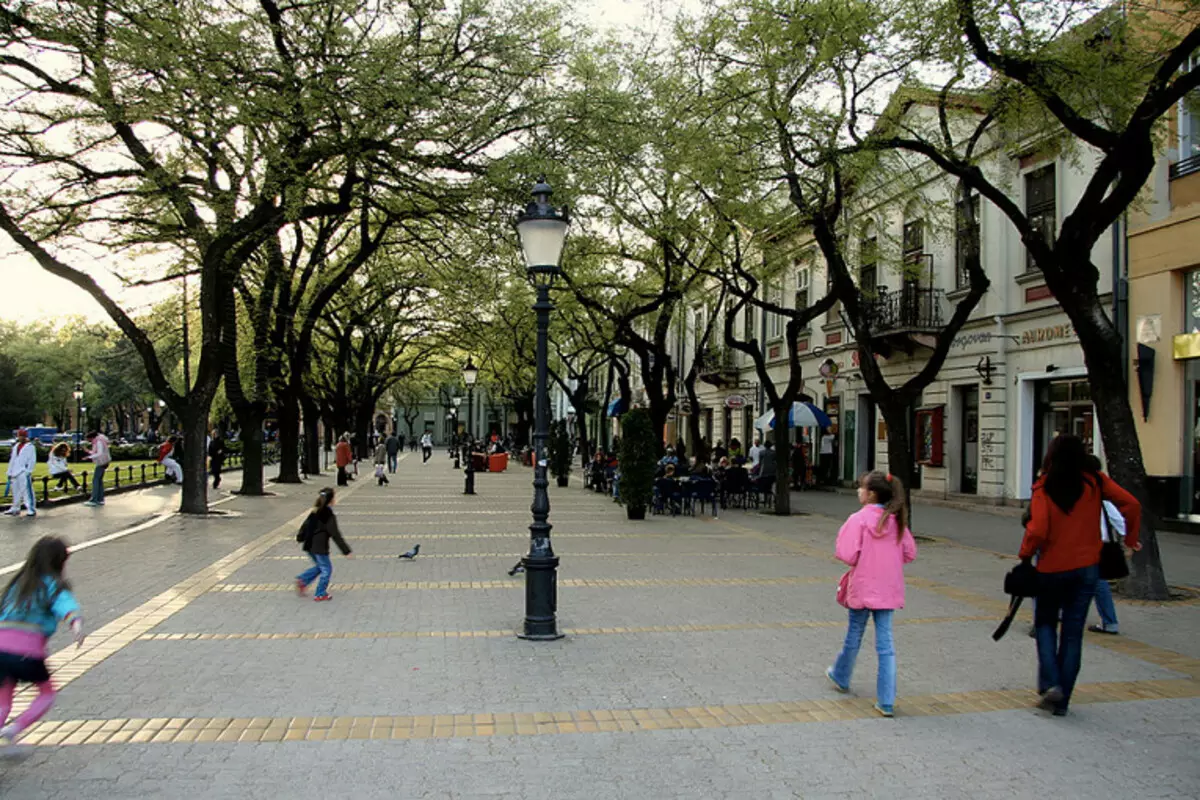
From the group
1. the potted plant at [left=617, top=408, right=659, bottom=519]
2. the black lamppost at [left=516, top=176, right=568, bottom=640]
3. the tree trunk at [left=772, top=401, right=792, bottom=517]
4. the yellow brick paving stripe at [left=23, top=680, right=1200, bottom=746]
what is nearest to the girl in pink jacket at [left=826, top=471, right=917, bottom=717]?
the yellow brick paving stripe at [left=23, top=680, right=1200, bottom=746]

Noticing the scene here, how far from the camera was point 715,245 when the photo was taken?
1856 cm

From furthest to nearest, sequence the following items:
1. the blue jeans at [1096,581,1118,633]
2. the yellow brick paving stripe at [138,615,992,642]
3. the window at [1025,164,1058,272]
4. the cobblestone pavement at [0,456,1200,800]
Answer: the window at [1025,164,1058,272] < the blue jeans at [1096,581,1118,633] < the yellow brick paving stripe at [138,615,992,642] < the cobblestone pavement at [0,456,1200,800]

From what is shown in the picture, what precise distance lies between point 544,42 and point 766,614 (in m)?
9.58

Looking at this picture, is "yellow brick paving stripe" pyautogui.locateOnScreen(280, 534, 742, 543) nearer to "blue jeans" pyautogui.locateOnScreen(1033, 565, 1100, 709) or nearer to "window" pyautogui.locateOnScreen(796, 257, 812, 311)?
"blue jeans" pyautogui.locateOnScreen(1033, 565, 1100, 709)

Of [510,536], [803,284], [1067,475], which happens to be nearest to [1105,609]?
[1067,475]

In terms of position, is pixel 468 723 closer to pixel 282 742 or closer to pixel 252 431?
pixel 282 742

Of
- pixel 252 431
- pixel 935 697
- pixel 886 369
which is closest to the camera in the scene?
pixel 935 697

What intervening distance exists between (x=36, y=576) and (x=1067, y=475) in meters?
5.82

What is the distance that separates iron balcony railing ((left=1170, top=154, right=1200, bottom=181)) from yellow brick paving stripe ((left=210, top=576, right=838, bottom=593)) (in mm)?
9991

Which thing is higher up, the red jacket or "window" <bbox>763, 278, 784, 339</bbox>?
"window" <bbox>763, 278, 784, 339</bbox>

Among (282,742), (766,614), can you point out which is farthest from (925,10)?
(282,742)

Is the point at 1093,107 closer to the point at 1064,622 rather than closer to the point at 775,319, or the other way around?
the point at 1064,622

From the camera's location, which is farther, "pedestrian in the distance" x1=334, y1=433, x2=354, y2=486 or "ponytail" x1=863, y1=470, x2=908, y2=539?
"pedestrian in the distance" x1=334, y1=433, x2=354, y2=486

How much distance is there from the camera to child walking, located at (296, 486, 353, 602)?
896 cm
